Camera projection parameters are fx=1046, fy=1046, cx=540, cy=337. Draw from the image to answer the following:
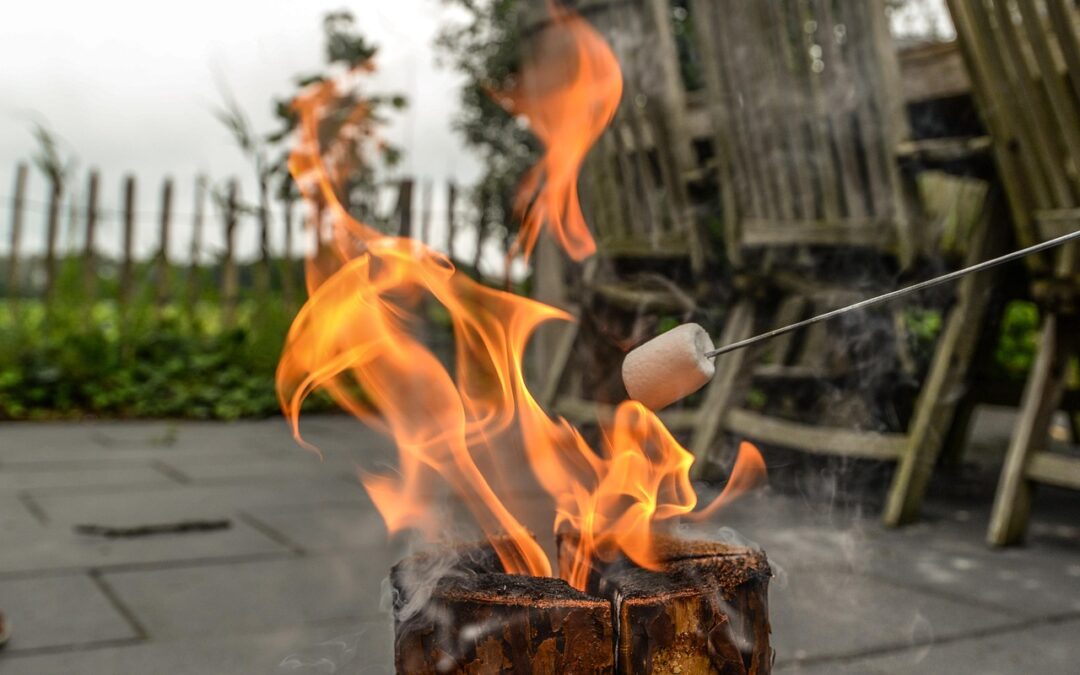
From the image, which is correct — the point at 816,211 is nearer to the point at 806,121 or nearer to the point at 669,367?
the point at 806,121

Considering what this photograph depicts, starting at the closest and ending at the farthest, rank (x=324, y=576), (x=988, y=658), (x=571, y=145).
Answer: (x=571, y=145) → (x=988, y=658) → (x=324, y=576)

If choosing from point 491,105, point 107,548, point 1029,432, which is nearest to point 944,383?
point 1029,432

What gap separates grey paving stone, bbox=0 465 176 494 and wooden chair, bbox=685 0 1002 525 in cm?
216

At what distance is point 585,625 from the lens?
122 centimetres

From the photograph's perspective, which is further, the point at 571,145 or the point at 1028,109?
the point at 1028,109

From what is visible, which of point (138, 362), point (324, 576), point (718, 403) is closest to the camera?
point (324, 576)

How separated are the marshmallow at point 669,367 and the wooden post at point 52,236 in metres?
6.47

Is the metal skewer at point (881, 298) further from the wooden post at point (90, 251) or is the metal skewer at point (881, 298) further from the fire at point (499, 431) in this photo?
the wooden post at point (90, 251)

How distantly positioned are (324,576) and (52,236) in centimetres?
524

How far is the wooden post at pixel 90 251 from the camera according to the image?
22.8 feet

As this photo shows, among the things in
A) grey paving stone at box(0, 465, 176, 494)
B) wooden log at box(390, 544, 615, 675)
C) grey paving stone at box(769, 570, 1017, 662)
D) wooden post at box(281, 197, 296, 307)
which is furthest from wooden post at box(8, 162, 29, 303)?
wooden log at box(390, 544, 615, 675)

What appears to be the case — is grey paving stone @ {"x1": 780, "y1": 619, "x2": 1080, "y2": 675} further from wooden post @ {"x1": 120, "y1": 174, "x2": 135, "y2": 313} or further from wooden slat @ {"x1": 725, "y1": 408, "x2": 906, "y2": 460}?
wooden post @ {"x1": 120, "y1": 174, "x2": 135, "y2": 313}

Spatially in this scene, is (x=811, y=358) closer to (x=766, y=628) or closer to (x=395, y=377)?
(x=395, y=377)

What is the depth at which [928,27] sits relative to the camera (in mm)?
6594
